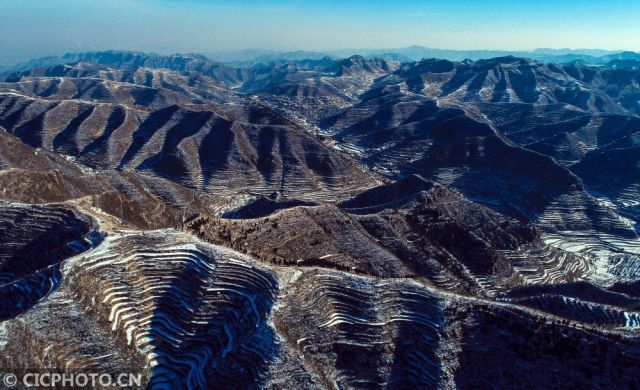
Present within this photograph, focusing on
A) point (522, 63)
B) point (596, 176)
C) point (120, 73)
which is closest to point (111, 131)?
point (596, 176)

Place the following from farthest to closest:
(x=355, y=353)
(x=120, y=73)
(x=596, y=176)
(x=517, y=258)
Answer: (x=120, y=73), (x=596, y=176), (x=517, y=258), (x=355, y=353)

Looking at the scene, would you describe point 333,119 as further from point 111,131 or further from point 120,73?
point 120,73

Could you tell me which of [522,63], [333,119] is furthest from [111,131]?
[522,63]

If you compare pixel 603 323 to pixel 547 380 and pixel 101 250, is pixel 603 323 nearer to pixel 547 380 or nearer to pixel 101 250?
pixel 547 380

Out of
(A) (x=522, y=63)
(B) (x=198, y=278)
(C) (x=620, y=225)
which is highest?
(A) (x=522, y=63)

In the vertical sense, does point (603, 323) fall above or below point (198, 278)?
below

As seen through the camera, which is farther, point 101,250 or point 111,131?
point 111,131

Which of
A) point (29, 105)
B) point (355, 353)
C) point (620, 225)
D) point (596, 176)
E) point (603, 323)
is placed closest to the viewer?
point (355, 353)
